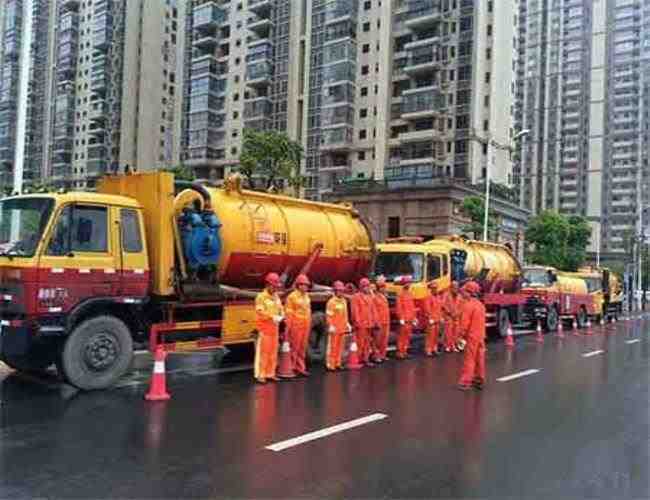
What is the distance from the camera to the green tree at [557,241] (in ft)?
171

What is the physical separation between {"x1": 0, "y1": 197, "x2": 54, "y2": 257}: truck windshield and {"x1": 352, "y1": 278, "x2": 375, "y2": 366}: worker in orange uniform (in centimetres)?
588

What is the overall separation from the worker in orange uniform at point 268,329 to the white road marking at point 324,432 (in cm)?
262

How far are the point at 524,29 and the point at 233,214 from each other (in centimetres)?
10874

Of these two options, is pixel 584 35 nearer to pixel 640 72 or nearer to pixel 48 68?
pixel 640 72

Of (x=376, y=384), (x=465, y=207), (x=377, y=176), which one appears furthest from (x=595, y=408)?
(x=377, y=176)

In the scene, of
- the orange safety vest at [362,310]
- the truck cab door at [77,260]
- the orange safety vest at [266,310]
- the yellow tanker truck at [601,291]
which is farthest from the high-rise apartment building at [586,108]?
the truck cab door at [77,260]

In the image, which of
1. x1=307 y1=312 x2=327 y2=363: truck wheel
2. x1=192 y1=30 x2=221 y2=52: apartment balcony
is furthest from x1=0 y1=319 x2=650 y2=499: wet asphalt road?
x1=192 y1=30 x2=221 y2=52: apartment balcony

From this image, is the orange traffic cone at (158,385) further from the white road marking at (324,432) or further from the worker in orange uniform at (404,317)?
the worker in orange uniform at (404,317)

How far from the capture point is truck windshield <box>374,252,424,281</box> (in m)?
17.0

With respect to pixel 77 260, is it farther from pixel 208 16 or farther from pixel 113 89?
pixel 113 89

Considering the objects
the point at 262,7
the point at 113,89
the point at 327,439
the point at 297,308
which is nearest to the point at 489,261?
the point at 297,308

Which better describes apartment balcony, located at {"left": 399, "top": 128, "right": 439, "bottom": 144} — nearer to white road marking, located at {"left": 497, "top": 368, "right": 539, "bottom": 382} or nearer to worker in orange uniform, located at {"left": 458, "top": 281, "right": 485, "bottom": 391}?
white road marking, located at {"left": 497, "top": 368, "right": 539, "bottom": 382}

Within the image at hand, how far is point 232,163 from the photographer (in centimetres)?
8462

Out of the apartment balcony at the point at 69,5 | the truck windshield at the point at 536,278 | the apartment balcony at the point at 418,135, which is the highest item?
the apartment balcony at the point at 69,5
